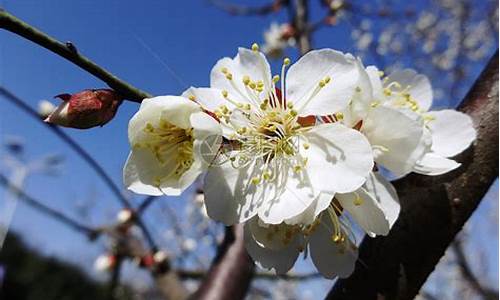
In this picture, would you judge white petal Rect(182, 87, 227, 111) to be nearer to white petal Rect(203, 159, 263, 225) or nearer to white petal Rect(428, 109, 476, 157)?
white petal Rect(203, 159, 263, 225)

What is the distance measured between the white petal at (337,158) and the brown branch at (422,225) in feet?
0.41

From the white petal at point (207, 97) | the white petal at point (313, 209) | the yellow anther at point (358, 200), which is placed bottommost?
the yellow anther at point (358, 200)

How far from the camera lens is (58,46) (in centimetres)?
35

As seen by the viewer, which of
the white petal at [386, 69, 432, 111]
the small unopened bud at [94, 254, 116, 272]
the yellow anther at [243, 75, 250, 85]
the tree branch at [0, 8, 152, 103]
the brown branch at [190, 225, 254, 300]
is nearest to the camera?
the tree branch at [0, 8, 152, 103]

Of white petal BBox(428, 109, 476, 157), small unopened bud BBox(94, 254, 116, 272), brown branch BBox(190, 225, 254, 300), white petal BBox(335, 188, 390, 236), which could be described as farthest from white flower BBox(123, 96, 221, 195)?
small unopened bud BBox(94, 254, 116, 272)

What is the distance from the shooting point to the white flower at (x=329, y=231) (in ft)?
1.36

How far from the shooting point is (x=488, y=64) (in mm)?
646

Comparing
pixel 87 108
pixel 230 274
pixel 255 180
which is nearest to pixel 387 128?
pixel 255 180

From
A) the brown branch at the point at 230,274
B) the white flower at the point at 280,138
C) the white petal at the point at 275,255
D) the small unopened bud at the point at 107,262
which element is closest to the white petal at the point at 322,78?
the white flower at the point at 280,138

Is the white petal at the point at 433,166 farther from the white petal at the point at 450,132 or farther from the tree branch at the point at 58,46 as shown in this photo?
the tree branch at the point at 58,46

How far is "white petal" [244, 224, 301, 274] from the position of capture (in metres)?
0.44

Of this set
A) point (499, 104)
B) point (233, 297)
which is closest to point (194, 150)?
point (499, 104)

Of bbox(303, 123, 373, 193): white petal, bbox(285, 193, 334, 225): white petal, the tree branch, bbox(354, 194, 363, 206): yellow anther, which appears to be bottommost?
bbox(354, 194, 363, 206): yellow anther

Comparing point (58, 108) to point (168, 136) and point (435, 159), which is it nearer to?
point (168, 136)
